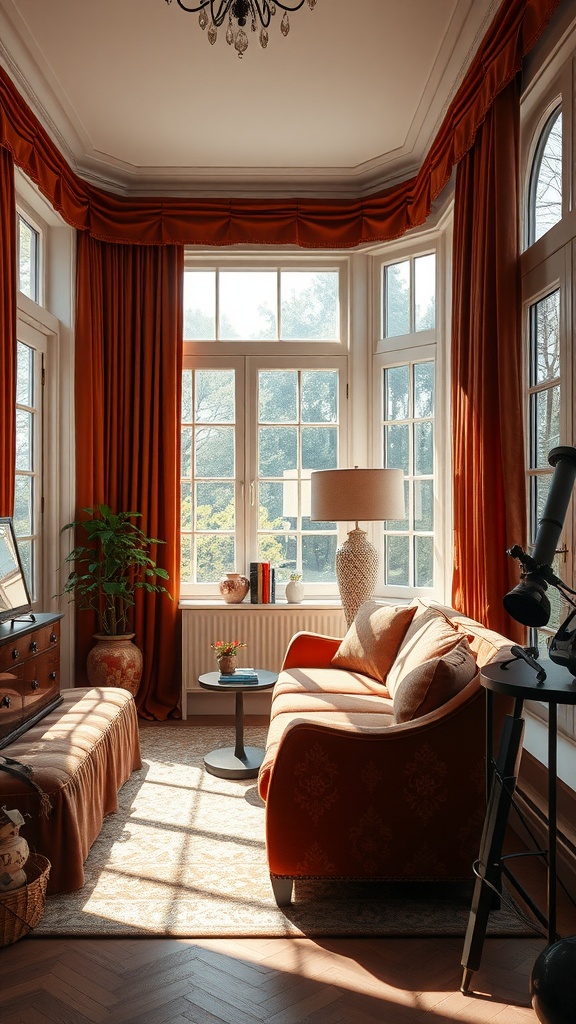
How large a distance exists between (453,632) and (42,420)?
9.77 ft

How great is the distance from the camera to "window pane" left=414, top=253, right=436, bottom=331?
4.85 meters

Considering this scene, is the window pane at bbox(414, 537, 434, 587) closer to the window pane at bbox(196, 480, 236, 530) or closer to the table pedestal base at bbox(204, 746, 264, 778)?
the window pane at bbox(196, 480, 236, 530)

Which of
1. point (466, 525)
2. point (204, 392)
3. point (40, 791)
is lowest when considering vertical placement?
point (40, 791)

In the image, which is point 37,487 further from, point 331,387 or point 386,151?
point 386,151

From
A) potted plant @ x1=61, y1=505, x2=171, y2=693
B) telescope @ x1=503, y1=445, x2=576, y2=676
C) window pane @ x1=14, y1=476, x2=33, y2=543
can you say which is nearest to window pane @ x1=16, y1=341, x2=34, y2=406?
window pane @ x1=14, y1=476, x2=33, y2=543

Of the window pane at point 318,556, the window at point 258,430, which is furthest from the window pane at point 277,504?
the window pane at point 318,556

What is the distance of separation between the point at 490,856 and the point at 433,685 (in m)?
0.59

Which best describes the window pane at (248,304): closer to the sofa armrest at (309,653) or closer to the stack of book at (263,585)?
the stack of book at (263,585)

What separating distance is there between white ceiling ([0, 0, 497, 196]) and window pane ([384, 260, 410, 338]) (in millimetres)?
A: 554

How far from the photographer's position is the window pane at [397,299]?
199 inches

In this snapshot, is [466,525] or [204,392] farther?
[204,392]

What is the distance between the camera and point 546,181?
3.19 metres

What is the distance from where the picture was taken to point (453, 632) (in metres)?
3.00

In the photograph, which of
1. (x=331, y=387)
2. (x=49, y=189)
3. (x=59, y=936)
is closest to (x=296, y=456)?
(x=331, y=387)
